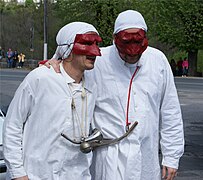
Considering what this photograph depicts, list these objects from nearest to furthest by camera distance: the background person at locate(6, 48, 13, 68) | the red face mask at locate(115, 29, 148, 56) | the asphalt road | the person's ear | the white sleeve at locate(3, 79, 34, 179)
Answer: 1. the white sleeve at locate(3, 79, 34, 179)
2. the person's ear
3. the red face mask at locate(115, 29, 148, 56)
4. the asphalt road
5. the background person at locate(6, 48, 13, 68)

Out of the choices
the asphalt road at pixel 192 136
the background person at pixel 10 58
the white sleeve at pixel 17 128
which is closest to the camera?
the white sleeve at pixel 17 128

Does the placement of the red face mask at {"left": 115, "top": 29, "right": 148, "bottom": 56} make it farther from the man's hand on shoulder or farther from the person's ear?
the man's hand on shoulder

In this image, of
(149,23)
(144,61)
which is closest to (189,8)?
(149,23)

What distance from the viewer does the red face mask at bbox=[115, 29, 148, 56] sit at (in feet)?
12.4

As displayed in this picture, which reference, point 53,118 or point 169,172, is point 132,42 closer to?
point 53,118

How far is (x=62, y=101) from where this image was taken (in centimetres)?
357

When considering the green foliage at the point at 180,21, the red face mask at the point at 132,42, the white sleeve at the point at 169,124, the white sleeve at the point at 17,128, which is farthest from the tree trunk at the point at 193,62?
the white sleeve at the point at 17,128

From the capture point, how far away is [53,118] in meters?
3.56

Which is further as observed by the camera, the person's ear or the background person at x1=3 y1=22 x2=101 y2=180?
the person's ear

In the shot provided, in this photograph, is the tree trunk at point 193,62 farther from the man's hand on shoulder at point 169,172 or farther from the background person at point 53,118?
the background person at point 53,118

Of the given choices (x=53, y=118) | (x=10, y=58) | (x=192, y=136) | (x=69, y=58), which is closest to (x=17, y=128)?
(x=53, y=118)

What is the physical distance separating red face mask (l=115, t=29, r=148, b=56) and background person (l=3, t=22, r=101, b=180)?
0.76 feet

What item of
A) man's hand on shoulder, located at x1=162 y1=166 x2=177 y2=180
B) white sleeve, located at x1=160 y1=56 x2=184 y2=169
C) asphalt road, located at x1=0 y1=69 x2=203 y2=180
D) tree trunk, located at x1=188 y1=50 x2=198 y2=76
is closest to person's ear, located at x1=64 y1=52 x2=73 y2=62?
white sleeve, located at x1=160 y1=56 x2=184 y2=169

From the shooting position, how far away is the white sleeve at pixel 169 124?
4020 millimetres
